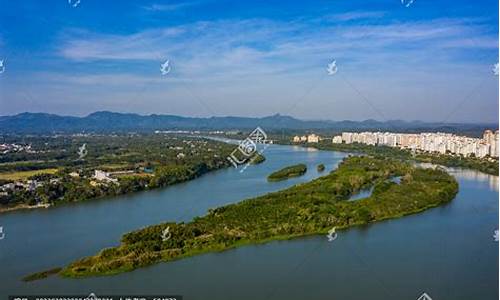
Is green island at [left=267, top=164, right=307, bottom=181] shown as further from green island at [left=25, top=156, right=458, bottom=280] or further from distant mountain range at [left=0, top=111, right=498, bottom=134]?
distant mountain range at [left=0, top=111, right=498, bottom=134]

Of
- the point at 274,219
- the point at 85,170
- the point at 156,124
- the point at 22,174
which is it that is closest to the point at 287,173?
the point at 85,170

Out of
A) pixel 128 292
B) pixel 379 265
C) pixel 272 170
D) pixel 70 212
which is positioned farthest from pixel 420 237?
pixel 272 170

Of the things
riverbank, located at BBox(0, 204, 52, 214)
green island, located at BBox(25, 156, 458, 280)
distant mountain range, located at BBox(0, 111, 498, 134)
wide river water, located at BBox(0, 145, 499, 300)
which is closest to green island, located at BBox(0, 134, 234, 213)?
riverbank, located at BBox(0, 204, 52, 214)

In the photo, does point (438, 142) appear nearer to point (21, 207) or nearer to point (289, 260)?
point (289, 260)

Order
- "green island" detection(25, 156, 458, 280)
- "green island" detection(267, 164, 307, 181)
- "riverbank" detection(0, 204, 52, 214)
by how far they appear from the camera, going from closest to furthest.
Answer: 1. "green island" detection(25, 156, 458, 280)
2. "riverbank" detection(0, 204, 52, 214)
3. "green island" detection(267, 164, 307, 181)

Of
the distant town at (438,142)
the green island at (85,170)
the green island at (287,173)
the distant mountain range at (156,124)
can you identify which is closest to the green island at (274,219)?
the green island at (287,173)
